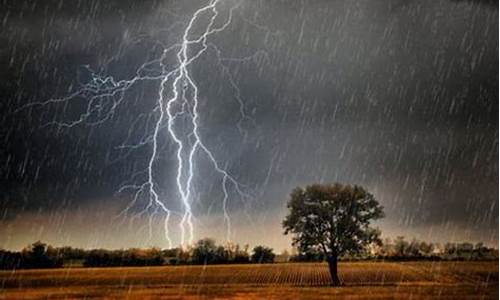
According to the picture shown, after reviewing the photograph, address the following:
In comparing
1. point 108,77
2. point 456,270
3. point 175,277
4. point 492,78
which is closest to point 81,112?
point 108,77

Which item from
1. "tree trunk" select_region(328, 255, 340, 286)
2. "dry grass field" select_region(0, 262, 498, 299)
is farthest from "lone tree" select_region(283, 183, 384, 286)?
"dry grass field" select_region(0, 262, 498, 299)

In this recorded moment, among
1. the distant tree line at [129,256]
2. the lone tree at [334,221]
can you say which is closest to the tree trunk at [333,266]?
the lone tree at [334,221]

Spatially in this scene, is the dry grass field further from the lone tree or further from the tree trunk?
the lone tree

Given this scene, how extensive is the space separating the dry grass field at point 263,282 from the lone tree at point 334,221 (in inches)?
52.9

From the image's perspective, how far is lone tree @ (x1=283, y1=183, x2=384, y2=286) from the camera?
2503cm

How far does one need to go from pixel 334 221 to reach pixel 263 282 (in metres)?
4.22

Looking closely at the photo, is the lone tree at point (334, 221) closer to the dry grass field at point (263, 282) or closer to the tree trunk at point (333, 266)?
the tree trunk at point (333, 266)

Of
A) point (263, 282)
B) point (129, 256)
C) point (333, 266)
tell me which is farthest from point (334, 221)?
point (129, 256)

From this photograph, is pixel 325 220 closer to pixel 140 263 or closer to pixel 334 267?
pixel 334 267

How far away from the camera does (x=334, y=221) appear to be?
25.3 meters

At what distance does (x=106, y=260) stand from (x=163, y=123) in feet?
29.2

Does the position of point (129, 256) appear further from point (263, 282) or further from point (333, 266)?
point (333, 266)

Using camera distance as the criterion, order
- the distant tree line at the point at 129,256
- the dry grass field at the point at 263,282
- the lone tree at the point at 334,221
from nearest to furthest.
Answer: the dry grass field at the point at 263,282
the lone tree at the point at 334,221
the distant tree line at the point at 129,256

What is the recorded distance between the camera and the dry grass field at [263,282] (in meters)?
21.8
